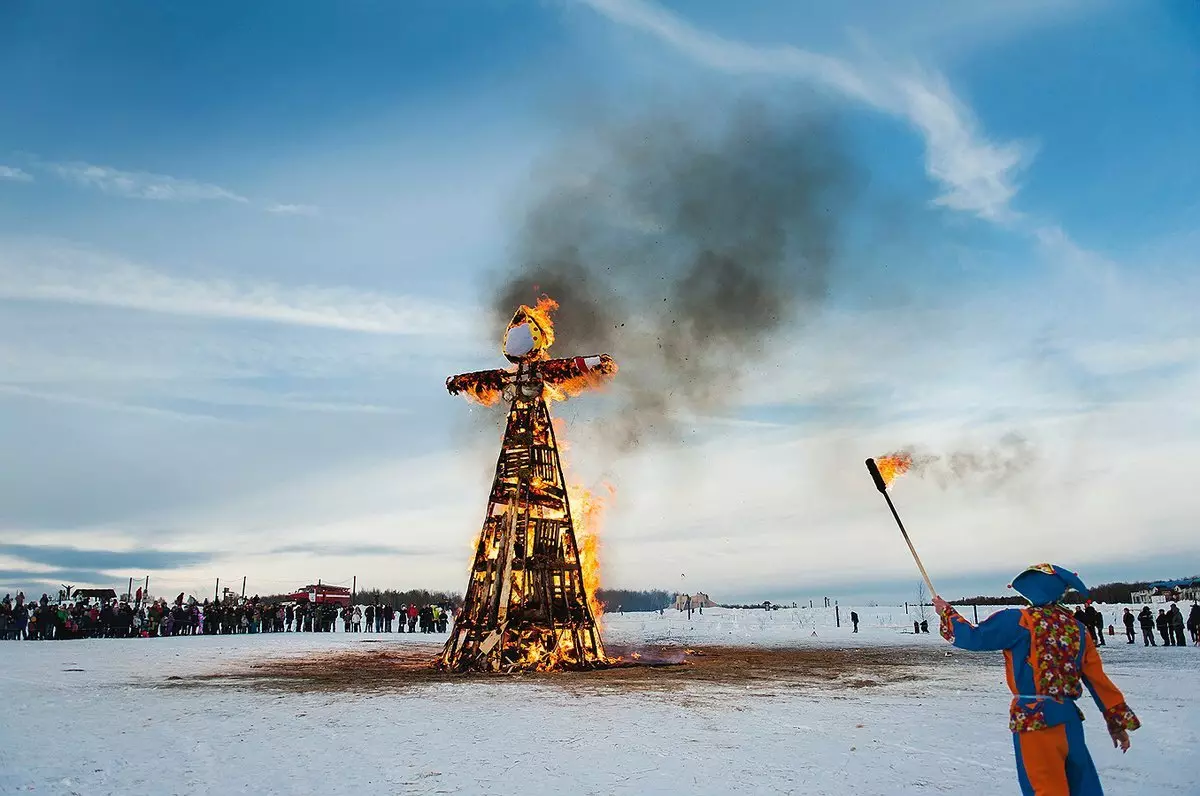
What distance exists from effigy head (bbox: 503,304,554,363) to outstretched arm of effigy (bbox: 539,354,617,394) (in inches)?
24.9

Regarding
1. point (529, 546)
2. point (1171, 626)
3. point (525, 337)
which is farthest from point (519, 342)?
point (1171, 626)

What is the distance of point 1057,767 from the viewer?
572cm

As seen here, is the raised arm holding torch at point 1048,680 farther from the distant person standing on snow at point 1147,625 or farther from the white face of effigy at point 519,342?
the distant person standing on snow at point 1147,625

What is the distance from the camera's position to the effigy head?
74.4ft

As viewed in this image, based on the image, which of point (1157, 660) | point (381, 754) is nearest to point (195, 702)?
point (381, 754)

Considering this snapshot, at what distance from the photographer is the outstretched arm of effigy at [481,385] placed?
22.9 meters

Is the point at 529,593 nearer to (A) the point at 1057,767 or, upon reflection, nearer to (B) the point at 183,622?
(A) the point at 1057,767

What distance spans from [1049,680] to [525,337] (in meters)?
18.1

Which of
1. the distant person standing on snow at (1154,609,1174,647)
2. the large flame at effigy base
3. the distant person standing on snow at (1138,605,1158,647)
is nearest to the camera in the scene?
the large flame at effigy base

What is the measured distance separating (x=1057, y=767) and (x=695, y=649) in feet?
83.0

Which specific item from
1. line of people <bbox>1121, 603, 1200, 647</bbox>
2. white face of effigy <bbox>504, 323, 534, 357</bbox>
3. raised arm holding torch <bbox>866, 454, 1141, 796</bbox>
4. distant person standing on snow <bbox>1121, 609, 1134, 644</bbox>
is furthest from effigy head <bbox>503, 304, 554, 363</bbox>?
distant person standing on snow <bbox>1121, 609, 1134, 644</bbox>

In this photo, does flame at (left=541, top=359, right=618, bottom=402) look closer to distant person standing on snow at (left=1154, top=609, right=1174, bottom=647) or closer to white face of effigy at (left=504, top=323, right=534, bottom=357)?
white face of effigy at (left=504, top=323, right=534, bottom=357)

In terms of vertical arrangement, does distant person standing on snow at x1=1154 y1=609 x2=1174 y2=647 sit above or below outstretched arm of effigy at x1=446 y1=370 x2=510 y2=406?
below

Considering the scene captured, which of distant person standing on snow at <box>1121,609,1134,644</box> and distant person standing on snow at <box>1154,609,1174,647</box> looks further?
distant person standing on snow at <box>1121,609,1134,644</box>
